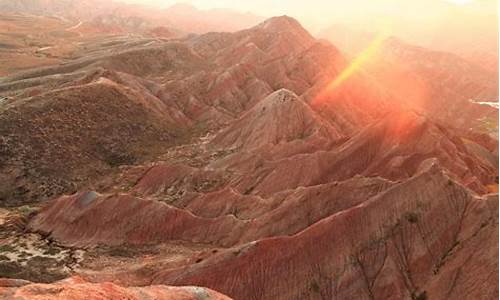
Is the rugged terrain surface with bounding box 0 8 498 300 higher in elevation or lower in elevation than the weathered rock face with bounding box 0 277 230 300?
lower

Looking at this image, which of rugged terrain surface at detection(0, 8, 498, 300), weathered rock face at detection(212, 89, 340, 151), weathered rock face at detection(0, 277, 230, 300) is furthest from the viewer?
weathered rock face at detection(212, 89, 340, 151)

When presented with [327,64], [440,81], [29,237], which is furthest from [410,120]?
[440,81]

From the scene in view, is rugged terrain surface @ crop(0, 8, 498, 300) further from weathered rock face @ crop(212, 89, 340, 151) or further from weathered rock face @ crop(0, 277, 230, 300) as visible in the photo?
weathered rock face @ crop(212, 89, 340, 151)

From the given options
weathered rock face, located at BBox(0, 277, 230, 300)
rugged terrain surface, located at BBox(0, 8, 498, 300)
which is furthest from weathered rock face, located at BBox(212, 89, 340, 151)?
weathered rock face, located at BBox(0, 277, 230, 300)

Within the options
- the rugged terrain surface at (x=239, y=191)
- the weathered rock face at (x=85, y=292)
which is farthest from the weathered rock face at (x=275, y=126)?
the weathered rock face at (x=85, y=292)

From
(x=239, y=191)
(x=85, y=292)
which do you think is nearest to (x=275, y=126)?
(x=239, y=191)

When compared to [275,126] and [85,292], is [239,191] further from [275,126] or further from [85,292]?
[85,292]
